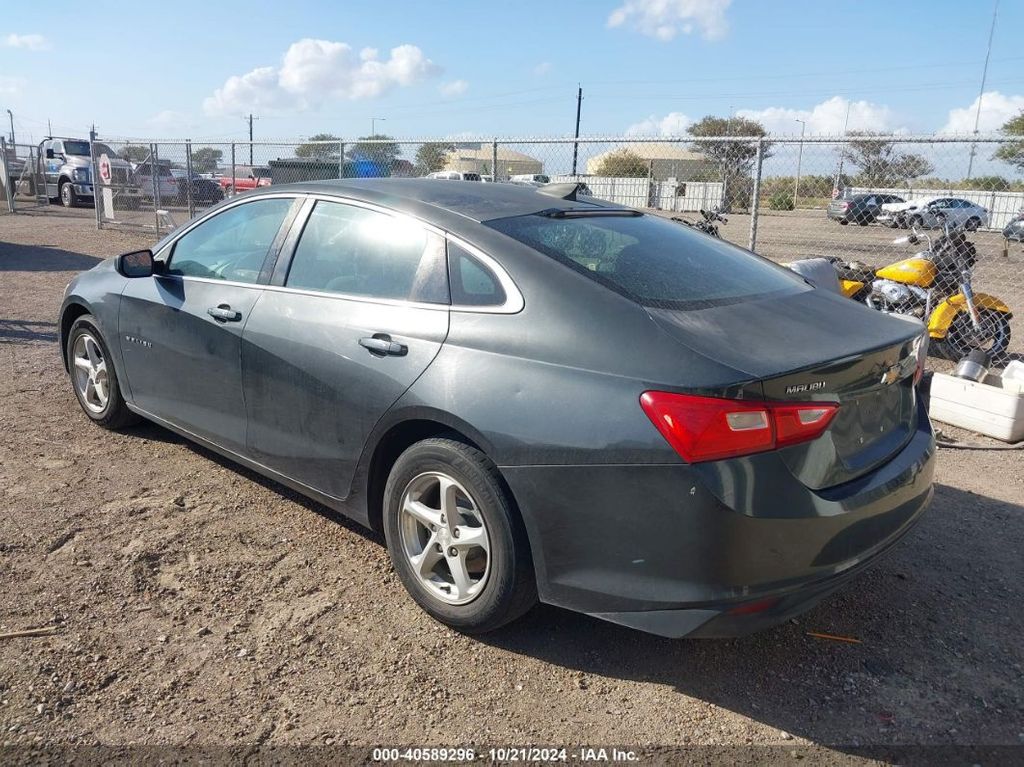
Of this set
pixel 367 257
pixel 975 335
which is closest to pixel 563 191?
pixel 367 257

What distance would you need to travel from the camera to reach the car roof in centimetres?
325

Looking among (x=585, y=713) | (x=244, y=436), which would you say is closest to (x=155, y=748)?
(x=585, y=713)

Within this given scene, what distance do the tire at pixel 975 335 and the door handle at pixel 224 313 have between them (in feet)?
20.2

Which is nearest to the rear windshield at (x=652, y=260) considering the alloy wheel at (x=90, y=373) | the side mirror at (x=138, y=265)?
the side mirror at (x=138, y=265)

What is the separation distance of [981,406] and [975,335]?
1.97 m

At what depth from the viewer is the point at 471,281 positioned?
2.94 metres

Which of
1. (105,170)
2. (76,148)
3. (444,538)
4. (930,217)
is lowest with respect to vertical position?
(444,538)

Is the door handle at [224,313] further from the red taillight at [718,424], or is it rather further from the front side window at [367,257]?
the red taillight at [718,424]

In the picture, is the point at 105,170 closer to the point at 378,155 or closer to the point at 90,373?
the point at 378,155

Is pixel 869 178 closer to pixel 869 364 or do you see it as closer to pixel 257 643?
pixel 869 364

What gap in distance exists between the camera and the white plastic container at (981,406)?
17.2 ft

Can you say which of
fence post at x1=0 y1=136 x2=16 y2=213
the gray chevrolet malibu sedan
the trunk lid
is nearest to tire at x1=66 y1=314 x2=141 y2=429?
the gray chevrolet malibu sedan

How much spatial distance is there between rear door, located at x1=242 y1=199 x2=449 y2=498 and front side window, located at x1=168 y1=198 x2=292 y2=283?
24 cm

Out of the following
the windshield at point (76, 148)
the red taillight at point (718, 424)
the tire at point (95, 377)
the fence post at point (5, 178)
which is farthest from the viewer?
the windshield at point (76, 148)
